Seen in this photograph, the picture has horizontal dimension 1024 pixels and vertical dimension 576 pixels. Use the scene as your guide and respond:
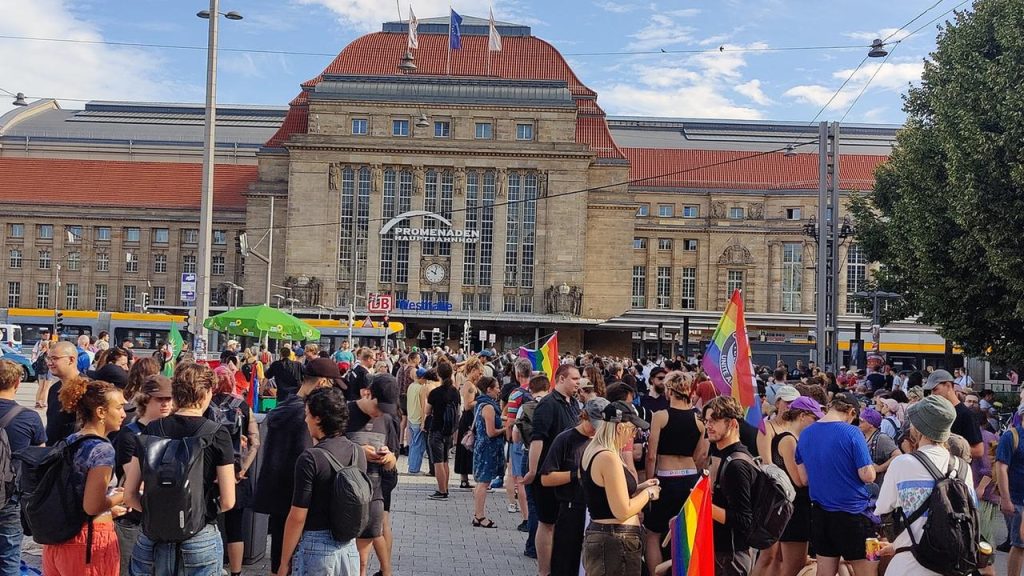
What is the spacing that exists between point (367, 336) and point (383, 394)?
150 ft

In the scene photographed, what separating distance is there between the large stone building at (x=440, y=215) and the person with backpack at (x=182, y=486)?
57901 millimetres

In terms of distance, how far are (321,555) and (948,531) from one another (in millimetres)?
3601

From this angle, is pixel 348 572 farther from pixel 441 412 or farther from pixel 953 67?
pixel 953 67

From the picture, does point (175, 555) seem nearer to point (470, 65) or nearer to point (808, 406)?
point (808, 406)

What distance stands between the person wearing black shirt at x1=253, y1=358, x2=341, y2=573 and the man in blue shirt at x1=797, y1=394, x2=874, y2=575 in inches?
149

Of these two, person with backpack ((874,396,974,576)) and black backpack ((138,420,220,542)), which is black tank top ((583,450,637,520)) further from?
black backpack ((138,420,220,542))

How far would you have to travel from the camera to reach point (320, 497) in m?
5.87

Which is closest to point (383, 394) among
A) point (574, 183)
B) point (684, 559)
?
point (684, 559)

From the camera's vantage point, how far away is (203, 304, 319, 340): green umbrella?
21766 millimetres

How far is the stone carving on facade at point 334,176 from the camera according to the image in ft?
240

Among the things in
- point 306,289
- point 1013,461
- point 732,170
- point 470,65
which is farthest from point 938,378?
point 732,170

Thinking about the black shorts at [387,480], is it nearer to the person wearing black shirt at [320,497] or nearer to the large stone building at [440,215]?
the person wearing black shirt at [320,497]

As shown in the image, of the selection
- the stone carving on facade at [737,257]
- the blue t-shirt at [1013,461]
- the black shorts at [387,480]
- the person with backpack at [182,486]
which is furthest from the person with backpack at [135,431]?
the stone carving on facade at [737,257]

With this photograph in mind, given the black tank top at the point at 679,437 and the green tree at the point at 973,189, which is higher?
the green tree at the point at 973,189
